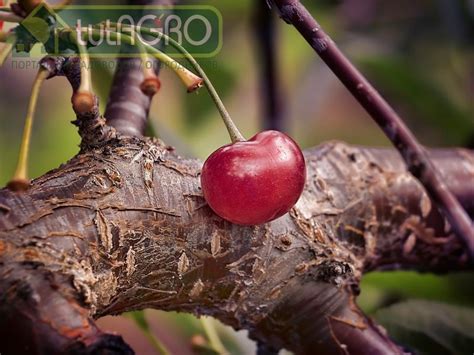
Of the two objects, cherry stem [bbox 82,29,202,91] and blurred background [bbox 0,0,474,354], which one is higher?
blurred background [bbox 0,0,474,354]

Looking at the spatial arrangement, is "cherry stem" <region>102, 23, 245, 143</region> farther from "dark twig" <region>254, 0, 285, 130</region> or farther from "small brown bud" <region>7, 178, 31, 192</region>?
"dark twig" <region>254, 0, 285, 130</region>

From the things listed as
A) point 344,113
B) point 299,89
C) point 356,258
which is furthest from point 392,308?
point 344,113

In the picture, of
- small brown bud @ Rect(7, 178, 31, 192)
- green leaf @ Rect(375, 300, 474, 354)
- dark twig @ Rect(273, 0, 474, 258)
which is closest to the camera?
small brown bud @ Rect(7, 178, 31, 192)

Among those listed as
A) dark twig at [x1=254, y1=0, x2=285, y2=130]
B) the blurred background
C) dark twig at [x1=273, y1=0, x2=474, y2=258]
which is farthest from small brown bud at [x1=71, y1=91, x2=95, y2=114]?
dark twig at [x1=254, y1=0, x2=285, y2=130]

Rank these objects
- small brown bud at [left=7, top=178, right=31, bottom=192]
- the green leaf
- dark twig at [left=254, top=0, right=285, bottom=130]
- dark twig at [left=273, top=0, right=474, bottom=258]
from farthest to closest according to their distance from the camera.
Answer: dark twig at [left=254, top=0, right=285, bottom=130]
the green leaf
dark twig at [left=273, top=0, right=474, bottom=258]
small brown bud at [left=7, top=178, right=31, bottom=192]

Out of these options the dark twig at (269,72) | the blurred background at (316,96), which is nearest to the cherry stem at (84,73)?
the blurred background at (316,96)
